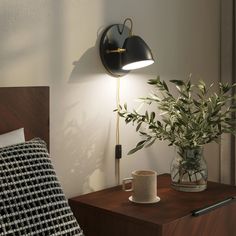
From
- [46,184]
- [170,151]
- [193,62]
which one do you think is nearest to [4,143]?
[46,184]

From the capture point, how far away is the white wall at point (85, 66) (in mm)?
1658

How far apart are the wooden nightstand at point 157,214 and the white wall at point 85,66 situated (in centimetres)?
14

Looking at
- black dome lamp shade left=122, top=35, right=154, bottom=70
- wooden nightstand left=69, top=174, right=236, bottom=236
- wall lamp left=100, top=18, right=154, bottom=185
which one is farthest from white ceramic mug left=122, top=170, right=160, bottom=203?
black dome lamp shade left=122, top=35, right=154, bottom=70

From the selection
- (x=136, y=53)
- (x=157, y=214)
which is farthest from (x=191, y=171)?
(x=136, y=53)

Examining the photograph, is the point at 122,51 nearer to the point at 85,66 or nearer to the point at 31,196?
the point at 85,66

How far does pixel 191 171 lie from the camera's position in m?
1.90

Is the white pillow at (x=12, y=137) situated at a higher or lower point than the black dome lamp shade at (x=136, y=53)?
lower

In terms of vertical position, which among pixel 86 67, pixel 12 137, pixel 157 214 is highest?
pixel 86 67

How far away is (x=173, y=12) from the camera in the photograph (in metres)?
2.32

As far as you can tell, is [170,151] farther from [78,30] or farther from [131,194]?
[78,30]

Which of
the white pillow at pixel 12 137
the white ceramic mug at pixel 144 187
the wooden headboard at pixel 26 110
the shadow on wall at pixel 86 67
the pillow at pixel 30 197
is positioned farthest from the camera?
the shadow on wall at pixel 86 67

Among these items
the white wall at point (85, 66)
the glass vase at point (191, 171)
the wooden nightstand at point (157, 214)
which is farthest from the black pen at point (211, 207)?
the white wall at point (85, 66)

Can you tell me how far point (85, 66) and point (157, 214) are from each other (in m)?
0.67

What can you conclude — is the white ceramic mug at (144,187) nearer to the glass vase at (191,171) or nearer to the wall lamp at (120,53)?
the glass vase at (191,171)
